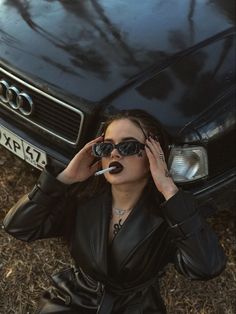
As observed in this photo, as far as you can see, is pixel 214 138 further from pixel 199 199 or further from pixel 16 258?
pixel 16 258

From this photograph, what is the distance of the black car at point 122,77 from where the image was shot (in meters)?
2.64

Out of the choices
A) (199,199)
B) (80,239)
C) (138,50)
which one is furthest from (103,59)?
(80,239)

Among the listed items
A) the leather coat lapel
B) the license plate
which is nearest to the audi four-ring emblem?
the license plate

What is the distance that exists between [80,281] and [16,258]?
0.90 metres

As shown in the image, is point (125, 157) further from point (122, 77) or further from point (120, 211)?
point (122, 77)

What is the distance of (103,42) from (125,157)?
111 centimetres

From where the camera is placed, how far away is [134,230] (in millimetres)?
2045

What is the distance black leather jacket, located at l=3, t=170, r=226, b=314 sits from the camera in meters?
1.96

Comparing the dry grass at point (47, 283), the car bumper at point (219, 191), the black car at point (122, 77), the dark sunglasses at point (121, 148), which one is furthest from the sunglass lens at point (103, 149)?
the dry grass at point (47, 283)

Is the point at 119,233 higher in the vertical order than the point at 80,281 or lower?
higher

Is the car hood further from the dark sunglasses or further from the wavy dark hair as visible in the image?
the dark sunglasses

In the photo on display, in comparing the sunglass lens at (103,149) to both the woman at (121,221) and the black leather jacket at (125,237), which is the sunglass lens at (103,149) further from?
Answer: the black leather jacket at (125,237)

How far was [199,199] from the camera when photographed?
9.09ft

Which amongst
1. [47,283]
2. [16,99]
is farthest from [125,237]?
[16,99]
